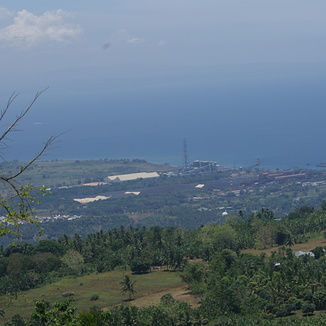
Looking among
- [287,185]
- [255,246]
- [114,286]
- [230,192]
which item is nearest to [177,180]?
[230,192]

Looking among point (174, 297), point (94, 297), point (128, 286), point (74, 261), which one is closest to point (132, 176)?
point (74, 261)

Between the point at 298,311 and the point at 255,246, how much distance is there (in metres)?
22.3

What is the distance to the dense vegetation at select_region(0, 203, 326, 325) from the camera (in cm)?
3988

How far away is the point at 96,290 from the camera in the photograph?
52188 mm

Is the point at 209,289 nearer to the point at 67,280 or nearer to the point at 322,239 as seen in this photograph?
the point at 67,280

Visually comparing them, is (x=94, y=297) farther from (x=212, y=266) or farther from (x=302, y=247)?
(x=302, y=247)

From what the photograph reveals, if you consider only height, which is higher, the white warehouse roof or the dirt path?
the white warehouse roof

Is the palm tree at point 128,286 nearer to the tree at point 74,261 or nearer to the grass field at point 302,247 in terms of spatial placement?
the tree at point 74,261

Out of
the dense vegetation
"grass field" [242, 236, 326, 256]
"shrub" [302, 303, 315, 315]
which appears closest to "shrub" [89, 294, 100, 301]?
the dense vegetation

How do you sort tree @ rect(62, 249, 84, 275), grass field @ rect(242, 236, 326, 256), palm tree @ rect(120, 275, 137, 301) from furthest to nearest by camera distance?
tree @ rect(62, 249, 84, 275), grass field @ rect(242, 236, 326, 256), palm tree @ rect(120, 275, 137, 301)

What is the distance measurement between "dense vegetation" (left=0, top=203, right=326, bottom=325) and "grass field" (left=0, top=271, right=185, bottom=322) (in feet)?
4.40

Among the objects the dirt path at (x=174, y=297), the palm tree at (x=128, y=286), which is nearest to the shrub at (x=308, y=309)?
the dirt path at (x=174, y=297)

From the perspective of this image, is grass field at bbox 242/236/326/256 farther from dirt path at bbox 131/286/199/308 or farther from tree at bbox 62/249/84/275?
tree at bbox 62/249/84/275

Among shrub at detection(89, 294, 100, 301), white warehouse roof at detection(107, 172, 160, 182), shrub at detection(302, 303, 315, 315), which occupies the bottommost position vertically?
shrub at detection(302, 303, 315, 315)
